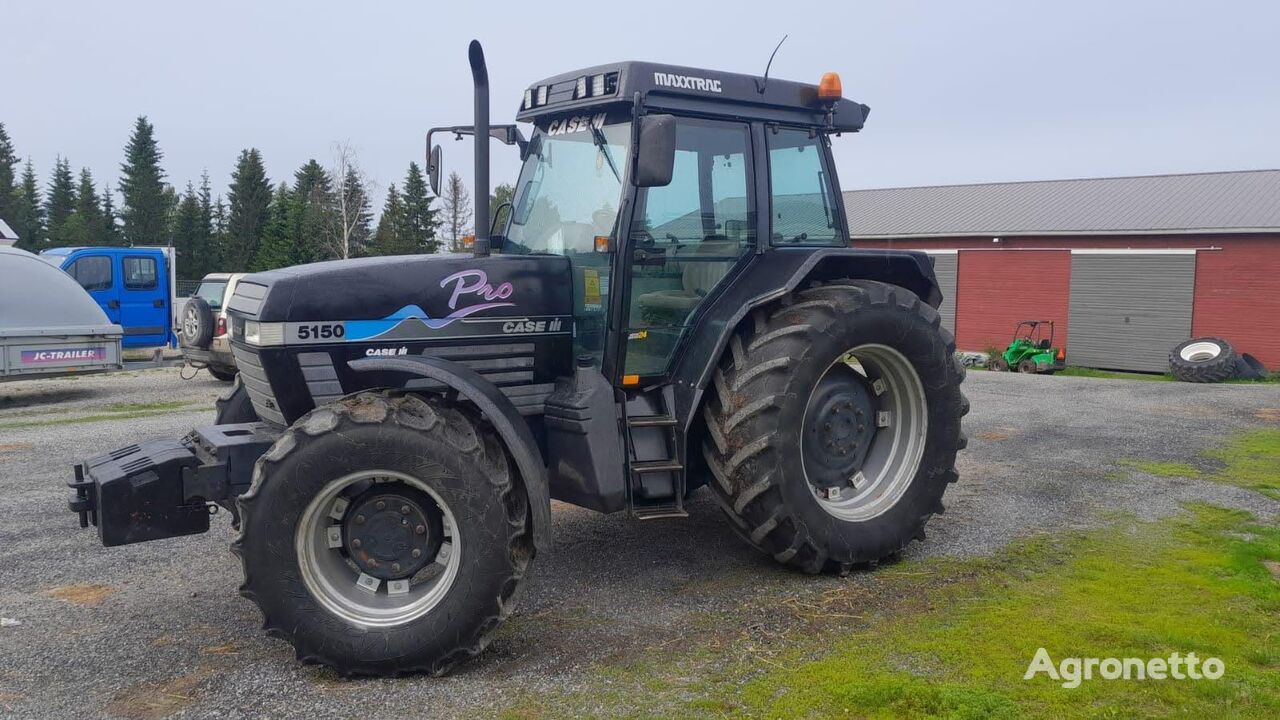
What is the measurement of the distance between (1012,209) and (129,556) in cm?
2430

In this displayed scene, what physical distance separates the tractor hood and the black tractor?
0.01 metres

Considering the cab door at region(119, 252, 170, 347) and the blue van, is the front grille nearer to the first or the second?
the blue van

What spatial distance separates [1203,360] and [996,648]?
17844mm

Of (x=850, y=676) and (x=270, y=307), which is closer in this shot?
(x=850, y=676)

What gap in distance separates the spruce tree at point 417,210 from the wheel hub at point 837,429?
147ft

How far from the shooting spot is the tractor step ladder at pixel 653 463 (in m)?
4.79

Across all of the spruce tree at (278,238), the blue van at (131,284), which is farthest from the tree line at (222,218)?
the blue van at (131,284)

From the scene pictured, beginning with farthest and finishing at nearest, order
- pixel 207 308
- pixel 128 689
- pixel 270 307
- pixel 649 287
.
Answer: pixel 207 308 → pixel 649 287 → pixel 270 307 → pixel 128 689

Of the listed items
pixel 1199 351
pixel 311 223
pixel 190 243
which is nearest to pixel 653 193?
pixel 1199 351

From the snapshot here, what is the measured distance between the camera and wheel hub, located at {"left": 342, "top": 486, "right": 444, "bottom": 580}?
4.02 m

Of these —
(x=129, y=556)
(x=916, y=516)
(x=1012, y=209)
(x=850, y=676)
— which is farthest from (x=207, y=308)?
(x=1012, y=209)

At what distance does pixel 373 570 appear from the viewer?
4043 mm

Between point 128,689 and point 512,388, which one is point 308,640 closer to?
point 128,689

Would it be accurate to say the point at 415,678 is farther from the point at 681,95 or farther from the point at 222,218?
the point at 222,218
